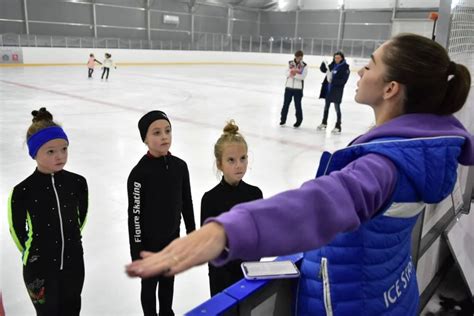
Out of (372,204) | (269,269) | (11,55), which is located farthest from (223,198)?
(11,55)

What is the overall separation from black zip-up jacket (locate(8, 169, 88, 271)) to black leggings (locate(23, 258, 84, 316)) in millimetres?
36

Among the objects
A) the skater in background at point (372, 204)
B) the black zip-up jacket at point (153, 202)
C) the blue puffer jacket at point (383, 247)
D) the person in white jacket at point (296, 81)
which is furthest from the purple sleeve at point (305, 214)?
the person in white jacket at point (296, 81)

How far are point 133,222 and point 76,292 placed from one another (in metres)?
0.40

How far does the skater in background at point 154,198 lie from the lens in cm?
207

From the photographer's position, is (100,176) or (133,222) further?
(100,176)

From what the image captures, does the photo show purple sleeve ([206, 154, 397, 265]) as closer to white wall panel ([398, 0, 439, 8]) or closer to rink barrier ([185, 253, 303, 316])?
rink barrier ([185, 253, 303, 316])

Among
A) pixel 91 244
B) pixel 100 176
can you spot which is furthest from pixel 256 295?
pixel 100 176

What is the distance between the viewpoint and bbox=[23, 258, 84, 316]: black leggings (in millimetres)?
1812

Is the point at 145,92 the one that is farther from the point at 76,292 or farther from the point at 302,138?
Result: the point at 76,292

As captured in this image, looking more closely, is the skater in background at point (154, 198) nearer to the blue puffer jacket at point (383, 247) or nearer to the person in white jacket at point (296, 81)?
the blue puffer jacket at point (383, 247)

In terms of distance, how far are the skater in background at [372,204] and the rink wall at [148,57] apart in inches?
754

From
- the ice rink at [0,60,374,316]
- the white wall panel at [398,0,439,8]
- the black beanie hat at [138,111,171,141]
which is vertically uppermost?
the white wall panel at [398,0,439,8]

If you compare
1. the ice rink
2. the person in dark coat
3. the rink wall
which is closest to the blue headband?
the ice rink

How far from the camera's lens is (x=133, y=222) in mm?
2080
